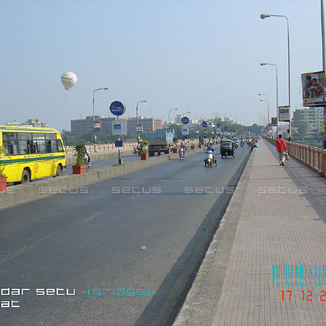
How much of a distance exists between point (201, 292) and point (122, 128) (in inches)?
773

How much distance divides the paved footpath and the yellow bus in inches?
396

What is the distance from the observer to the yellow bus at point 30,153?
17188mm

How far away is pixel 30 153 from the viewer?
62.2 ft

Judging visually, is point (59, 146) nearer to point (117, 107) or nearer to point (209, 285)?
point (117, 107)

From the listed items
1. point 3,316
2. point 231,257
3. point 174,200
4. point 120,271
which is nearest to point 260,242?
point 231,257

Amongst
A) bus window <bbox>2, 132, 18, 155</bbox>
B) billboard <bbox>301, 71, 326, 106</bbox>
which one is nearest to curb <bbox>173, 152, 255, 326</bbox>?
bus window <bbox>2, 132, 18, 155</bbox>

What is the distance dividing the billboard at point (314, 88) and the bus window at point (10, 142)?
14.1 m

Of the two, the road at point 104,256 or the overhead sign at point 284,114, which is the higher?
the overhead sign at point 284,114

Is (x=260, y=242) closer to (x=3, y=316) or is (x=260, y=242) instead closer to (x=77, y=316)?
(x=77, y=316)

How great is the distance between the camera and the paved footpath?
416 centimetres

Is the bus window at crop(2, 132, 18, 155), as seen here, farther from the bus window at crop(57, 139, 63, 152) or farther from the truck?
the truck

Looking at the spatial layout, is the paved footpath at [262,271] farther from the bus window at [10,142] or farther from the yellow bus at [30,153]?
the bus window at [10,142]

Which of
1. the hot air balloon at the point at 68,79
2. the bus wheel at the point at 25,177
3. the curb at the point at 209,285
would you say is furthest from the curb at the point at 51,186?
the hot air balloon at the point at 68,79

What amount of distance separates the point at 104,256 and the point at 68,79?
41720mm
